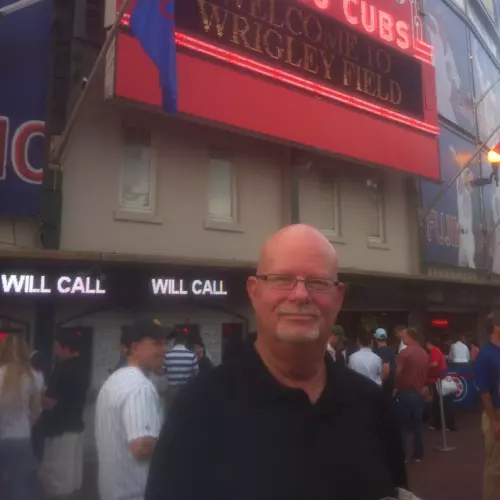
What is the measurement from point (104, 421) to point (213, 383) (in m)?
1.99

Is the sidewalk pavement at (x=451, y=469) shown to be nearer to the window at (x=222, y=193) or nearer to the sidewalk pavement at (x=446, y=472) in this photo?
the sidewalk pavement at (x=446, y=472)

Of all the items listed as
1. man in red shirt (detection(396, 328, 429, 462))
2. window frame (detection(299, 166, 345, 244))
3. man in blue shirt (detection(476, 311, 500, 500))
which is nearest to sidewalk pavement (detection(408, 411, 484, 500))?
man in red shirt (detection(396, 328, 429, 462))

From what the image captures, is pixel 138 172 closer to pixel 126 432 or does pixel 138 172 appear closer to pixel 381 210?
pixel 381 210

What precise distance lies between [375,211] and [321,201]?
6.47 feet

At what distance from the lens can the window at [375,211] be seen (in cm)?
1395

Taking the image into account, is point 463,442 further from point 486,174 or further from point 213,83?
point 486,174

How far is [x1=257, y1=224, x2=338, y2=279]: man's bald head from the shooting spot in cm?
193

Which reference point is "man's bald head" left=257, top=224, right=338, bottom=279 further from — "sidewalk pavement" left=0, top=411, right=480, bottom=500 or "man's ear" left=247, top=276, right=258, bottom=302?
"sidewalk pavement" left=0, top=411, right=480, bottom=500

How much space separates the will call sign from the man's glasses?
8535 mm

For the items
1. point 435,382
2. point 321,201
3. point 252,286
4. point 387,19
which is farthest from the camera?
point 387,19

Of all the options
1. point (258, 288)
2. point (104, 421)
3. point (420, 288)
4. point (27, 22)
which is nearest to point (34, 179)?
point (27, 22)

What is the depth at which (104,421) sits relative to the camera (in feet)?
11.7

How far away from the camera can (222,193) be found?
36.8ft

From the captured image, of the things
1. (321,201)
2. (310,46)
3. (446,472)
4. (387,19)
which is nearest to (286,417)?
(446,472)
